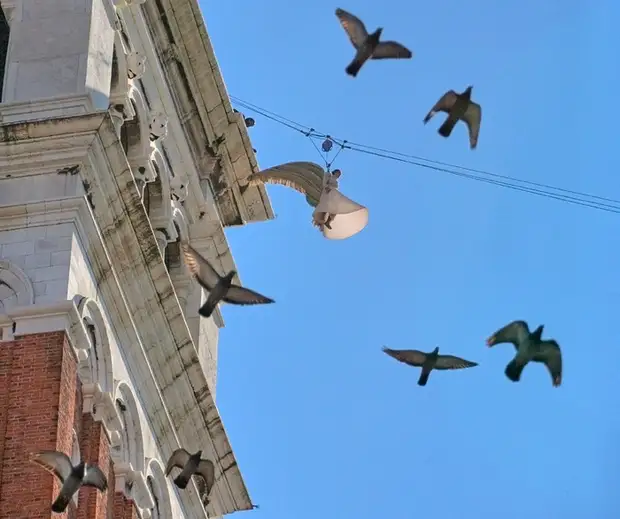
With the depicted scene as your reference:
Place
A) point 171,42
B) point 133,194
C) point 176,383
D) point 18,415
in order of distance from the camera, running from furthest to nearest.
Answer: point 171,42 → point 176,383 → point 133,194 → point 18,415

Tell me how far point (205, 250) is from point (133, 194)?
8889mm

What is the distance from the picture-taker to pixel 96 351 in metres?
36.9

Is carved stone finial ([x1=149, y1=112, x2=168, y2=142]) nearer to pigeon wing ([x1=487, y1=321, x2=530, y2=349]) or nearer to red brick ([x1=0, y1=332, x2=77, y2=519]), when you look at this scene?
red brick ([x1=0, y1=332, x2=77, y2=519])

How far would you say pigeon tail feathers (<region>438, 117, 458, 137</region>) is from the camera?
34062 mm

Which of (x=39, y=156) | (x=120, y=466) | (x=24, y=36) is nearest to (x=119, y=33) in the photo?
(x=24, y=36)

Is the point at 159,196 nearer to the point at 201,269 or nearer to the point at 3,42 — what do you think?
the point at 3,42

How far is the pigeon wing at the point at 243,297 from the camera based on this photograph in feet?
105

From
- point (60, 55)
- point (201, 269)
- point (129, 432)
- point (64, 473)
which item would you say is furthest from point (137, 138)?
point (64, 473)

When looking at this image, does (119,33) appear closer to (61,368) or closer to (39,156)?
(39,156)

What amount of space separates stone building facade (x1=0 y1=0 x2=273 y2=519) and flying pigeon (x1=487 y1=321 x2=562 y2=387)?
6663mm

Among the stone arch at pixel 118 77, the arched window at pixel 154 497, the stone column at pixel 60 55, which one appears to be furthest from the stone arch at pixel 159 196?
the arched window at pixel 154 497

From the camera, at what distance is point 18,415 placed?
1348 inches

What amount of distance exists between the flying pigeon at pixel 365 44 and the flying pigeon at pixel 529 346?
4.28m

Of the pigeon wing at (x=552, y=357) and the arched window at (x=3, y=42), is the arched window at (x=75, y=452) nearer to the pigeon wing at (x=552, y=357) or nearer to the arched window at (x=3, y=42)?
the arched window at (x=3, y=42)
